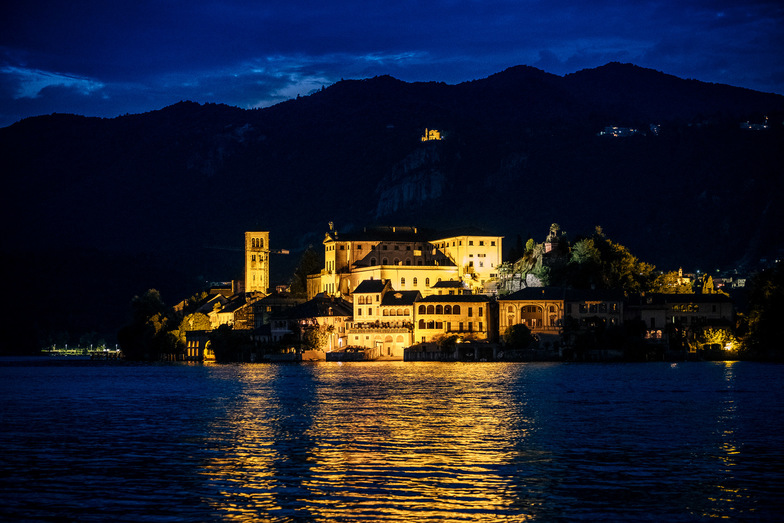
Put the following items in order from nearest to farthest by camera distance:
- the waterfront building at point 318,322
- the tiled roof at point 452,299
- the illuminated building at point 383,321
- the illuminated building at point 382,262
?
the tiled roof at point 452,299, the illuminated building at point 383,321, the waterfront building at point 318,322, the illuminated building at point 382,262

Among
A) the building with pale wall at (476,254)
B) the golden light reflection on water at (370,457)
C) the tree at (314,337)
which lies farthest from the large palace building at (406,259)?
the golden light reflection on water at (370,457)

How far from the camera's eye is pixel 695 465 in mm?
32875

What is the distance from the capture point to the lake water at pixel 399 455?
Result: 85.7 feet

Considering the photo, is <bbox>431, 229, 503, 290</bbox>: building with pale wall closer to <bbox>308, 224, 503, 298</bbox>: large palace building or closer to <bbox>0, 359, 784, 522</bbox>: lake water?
<bbox>308, 224, 503, 298</bbox>: large palace building

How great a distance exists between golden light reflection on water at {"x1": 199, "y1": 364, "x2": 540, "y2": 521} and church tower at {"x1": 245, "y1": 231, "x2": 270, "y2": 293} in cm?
12417

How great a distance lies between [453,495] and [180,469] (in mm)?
9462

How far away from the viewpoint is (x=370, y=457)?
34.8 metres

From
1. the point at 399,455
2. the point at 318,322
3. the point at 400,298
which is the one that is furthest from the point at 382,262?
the point at 399,455

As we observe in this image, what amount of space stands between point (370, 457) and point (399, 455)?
3.45 ft

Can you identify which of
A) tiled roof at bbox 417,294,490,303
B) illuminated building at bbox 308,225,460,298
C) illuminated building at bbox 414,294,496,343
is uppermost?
illuminated building at bbox 308,225,460,298

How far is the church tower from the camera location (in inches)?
7436

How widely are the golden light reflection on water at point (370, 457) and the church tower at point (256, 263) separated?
4889 inches

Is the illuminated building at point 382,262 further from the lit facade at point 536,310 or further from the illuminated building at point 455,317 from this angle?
the lit facade at point 536,310

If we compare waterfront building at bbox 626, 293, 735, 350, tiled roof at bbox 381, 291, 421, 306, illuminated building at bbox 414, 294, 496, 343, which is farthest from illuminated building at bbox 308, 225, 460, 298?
waterfront building at bbox 626, 293, 735, 350
